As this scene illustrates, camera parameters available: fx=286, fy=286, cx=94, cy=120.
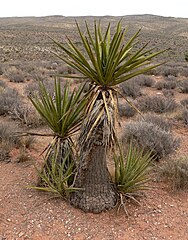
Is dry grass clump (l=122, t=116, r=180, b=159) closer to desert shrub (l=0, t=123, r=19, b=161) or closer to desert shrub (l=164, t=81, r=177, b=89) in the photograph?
desert shrub (l=0, t=123, r=19, b=161)

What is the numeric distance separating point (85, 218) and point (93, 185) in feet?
1.46

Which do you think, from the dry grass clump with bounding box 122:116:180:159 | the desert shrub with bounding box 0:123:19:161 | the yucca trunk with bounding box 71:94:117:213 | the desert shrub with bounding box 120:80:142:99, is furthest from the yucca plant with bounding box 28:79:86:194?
the desert shrub with bounding box 120:80:142:99

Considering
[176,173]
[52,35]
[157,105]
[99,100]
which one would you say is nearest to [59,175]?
[99,100]

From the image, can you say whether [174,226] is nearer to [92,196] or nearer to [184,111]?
[92,196]

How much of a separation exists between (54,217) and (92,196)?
0.58m

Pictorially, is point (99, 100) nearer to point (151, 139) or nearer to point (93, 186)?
point (93, 186)

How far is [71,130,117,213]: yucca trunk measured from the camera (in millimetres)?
3891

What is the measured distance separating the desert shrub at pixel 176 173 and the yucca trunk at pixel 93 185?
1.18m

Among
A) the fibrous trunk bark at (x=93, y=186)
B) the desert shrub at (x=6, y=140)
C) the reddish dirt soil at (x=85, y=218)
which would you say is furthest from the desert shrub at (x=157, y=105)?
the fibrous trunk bark at (x=93, y=186)

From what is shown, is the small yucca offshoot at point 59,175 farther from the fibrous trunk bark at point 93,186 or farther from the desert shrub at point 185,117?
the desert shrub at point 185,117

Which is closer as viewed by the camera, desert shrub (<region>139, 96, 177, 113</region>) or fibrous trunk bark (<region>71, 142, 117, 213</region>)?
fibrous trunk bark (<region>71, 142, 117, 213</region>)

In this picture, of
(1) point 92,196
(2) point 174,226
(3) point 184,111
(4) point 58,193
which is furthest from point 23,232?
(3) point 184,111

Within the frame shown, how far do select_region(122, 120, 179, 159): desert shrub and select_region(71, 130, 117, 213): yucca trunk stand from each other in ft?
5.59

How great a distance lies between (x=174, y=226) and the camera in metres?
3.83
